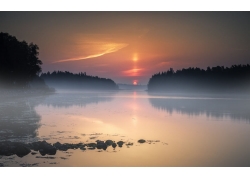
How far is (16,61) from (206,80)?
74.7 metres

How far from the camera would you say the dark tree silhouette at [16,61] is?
2053 inches

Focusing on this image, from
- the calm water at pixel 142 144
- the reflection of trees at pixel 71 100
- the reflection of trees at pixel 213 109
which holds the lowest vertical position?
the calm water at pixel 142 144

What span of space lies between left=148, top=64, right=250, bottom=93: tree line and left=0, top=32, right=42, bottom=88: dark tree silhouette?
170 feet

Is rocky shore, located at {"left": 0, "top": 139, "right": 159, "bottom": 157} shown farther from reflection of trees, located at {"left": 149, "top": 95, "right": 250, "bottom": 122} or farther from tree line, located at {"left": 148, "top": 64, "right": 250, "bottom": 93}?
tree line, located at {"left": 148, "top": 64, "right": 250, "bottom": 93}

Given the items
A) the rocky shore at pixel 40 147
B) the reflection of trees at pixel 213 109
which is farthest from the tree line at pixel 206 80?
the rocky shore at pixel 40 147

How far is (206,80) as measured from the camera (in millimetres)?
114312

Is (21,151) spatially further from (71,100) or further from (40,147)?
(71,100)

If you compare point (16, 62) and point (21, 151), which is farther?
point (16, 62)

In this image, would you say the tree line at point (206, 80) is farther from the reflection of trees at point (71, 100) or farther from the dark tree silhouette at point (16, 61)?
the dark tree silhouette at point (16, 61)

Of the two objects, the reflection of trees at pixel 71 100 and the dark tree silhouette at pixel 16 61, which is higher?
the dark tree silhouette at pixel 16 61

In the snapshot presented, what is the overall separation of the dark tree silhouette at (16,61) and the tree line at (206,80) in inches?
2046

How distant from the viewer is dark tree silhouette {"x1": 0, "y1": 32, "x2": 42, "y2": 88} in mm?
52147

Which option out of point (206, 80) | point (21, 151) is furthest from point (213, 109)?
point (206, 80)
